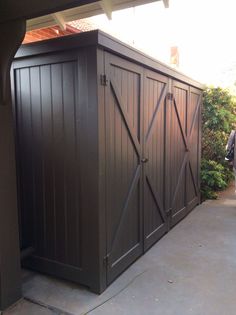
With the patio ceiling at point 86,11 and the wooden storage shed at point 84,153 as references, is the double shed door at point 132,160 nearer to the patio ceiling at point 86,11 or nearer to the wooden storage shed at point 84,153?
the wooden storage shed at point 84,153

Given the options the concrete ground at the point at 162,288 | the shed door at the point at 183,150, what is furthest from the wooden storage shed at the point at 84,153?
the shed door at the point at 183,150

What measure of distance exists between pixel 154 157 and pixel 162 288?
4.73ft

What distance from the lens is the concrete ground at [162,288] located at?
2348 mm

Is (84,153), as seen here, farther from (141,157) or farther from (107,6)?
(107,6)

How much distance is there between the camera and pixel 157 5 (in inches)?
105

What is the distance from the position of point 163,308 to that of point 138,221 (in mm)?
996

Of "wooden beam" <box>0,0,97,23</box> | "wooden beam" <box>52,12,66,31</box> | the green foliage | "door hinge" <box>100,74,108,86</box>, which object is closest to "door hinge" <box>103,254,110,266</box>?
"door hinge" <box>100,74,108,86</box>

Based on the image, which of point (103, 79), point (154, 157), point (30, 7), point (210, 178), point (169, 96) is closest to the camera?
point (30, 7)

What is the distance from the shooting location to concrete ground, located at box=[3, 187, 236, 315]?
2.35 meters

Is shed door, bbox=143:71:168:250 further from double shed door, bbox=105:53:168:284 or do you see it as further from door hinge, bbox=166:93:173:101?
door hinge, bbox=166:93:173:101

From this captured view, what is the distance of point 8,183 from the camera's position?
2.32 meters

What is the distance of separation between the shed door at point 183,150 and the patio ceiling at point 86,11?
1556 millimetres

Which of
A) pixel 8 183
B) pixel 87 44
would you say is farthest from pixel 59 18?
pixel 8 183

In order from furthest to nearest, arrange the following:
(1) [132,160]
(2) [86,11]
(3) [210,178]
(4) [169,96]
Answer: (3) [210,178], (4) [169,96], (1) [132,160], (2) [86,11]
